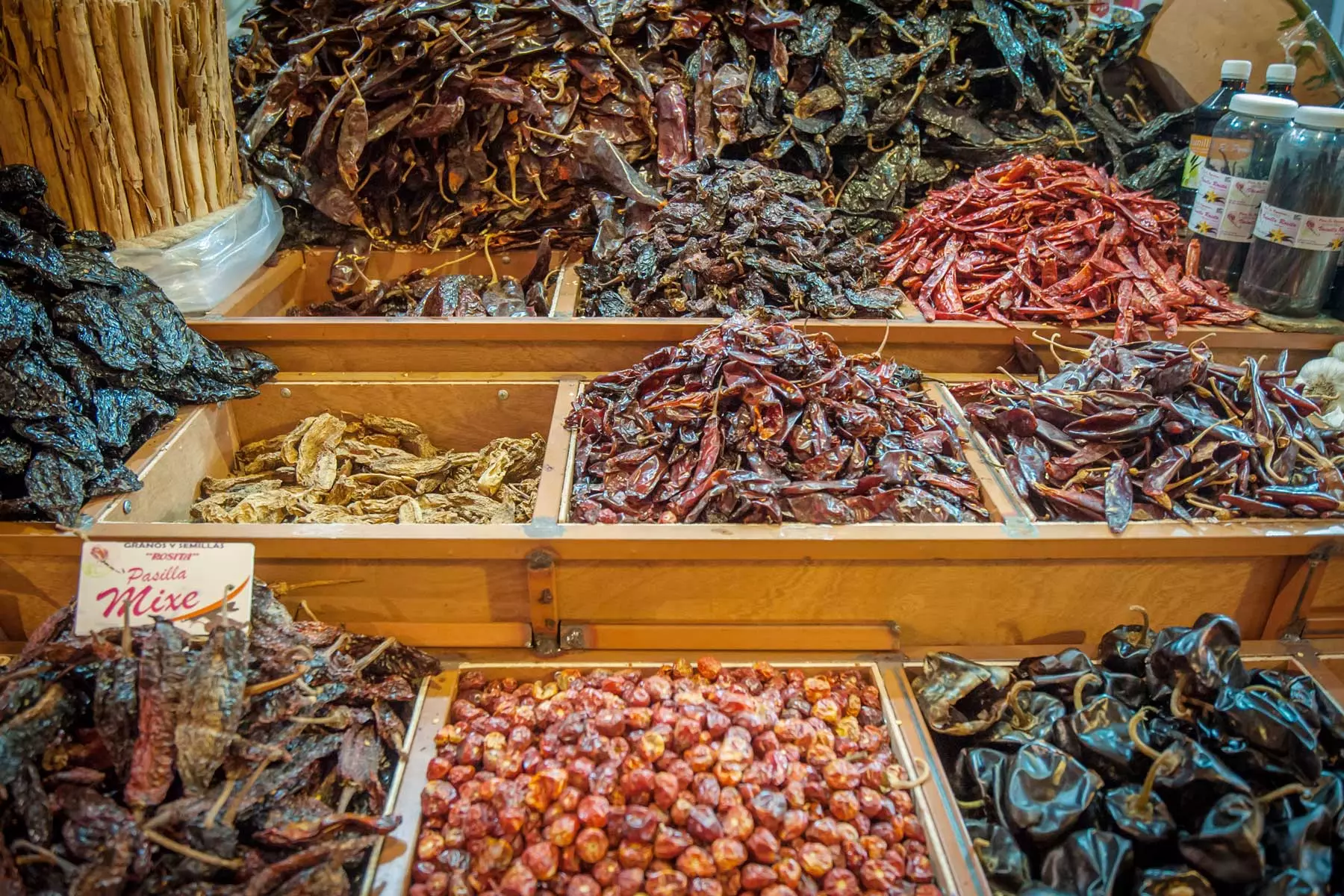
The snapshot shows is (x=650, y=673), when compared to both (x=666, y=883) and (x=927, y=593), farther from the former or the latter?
(x=927, y=593)

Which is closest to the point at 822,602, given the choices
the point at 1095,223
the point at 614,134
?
the point at 1095,223

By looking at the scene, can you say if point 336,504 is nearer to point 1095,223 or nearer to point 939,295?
point 939,295

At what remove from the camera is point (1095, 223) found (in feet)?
10.8

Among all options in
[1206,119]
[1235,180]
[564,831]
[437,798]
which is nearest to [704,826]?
[564,831]

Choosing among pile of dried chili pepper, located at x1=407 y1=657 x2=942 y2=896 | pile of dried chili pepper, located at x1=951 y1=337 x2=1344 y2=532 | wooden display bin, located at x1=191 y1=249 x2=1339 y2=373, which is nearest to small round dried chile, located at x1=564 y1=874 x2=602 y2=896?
pile of dried chili pepper, located at x1=407 y1=657 x2=942 y2=896

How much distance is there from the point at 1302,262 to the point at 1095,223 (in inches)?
26.6

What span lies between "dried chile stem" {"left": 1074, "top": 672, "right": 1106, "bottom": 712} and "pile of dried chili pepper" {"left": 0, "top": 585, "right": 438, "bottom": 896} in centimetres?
150

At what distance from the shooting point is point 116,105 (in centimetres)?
287

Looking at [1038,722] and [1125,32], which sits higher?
[1125,32]

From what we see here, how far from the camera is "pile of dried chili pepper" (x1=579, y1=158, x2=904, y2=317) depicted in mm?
3084

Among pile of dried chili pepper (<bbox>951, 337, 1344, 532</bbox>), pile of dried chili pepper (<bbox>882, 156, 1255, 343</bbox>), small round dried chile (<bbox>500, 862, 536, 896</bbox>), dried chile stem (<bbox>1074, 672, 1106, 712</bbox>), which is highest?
pile of dried chili pepper (<bbox>882, 156, 1255, 343</bbox>)

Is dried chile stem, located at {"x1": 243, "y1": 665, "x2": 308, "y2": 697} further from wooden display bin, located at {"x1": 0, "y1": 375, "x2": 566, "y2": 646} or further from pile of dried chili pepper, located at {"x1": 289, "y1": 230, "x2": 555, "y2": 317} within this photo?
pile of dried chili pepper, located at {"x1": 289, "y1": 230, "x2": 555, "y2": 317}

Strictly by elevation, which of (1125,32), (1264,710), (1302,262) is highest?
(1125,32)

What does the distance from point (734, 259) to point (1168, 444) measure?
4.95 ft
